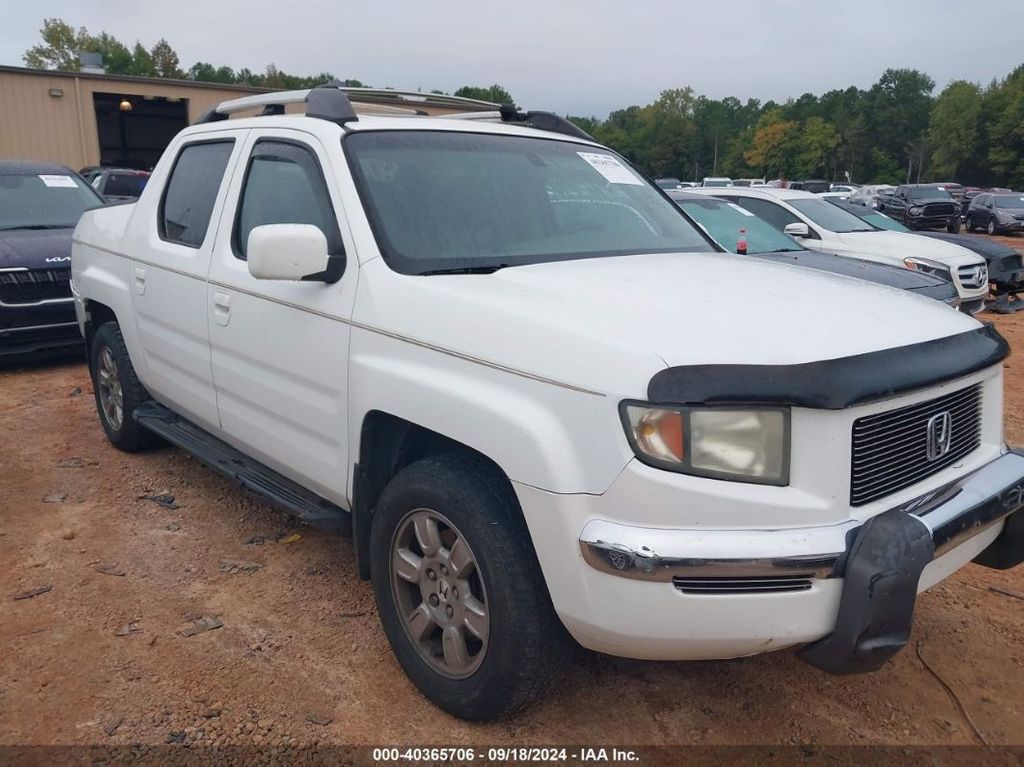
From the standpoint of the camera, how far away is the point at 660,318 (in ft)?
7.61

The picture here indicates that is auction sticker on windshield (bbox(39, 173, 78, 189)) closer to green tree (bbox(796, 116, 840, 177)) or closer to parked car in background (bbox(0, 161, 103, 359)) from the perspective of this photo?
parked car in background (bbox(0, 161, 103, 359))

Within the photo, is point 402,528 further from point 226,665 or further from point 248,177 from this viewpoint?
point 248,177

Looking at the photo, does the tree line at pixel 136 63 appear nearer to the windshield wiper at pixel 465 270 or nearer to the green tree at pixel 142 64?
the green tree at pixel 142 64

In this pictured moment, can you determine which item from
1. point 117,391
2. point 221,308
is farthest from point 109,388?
point 221,308

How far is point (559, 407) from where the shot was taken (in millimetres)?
2203

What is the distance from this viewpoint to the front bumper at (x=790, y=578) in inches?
80.8

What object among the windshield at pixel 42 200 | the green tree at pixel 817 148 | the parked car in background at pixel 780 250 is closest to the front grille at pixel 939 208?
the parked car in background at pixel 780 250

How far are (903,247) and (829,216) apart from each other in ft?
3.06

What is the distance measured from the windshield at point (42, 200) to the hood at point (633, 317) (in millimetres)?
6546

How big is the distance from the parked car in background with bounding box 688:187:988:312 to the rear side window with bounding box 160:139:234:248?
689 centimetres


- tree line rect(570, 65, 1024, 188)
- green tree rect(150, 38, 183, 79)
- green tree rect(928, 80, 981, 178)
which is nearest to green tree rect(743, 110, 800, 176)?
tree line rect(570, 65, 1024, 188)

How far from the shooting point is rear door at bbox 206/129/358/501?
299cm

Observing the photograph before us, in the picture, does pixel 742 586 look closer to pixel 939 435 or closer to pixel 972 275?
pixel 939 435

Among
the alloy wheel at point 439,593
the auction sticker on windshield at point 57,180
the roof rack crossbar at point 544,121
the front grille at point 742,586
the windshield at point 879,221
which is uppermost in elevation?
the roof rack crossbar at point 544,121
